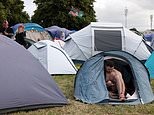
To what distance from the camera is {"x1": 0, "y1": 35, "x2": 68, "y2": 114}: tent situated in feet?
15.0

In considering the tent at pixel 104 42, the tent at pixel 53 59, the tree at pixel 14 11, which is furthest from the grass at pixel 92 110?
the tree at pixel 14 11

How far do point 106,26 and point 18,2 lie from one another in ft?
88.5

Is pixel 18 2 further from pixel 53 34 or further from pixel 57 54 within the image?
pixel 57 54

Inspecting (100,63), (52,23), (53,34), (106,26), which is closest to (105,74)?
(100,63)

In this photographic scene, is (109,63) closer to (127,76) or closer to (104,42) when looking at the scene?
(127,76)

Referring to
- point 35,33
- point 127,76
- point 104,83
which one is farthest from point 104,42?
point 35,33

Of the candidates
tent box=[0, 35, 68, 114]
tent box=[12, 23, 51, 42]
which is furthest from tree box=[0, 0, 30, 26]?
tent box=[0, 35, 68, 114]

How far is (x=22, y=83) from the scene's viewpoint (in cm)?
479

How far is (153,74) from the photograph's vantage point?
8.34m

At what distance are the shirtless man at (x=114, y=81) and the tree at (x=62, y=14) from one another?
2999 centimetres

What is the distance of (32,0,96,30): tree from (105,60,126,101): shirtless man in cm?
2999

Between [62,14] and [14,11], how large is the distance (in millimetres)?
5506

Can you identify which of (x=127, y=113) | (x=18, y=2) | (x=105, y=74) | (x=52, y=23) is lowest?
(x=127, y=113)

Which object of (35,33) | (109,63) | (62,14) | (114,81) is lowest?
(114,81)
